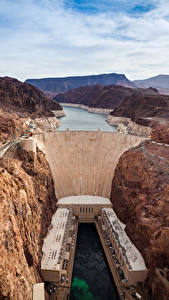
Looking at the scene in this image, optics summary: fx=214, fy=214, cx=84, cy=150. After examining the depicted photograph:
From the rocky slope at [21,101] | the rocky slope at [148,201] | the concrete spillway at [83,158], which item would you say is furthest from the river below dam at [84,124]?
the rocky slope at [148,201]

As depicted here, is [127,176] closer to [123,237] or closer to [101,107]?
[123,237]

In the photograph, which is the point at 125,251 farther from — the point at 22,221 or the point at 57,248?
the point at 22,221

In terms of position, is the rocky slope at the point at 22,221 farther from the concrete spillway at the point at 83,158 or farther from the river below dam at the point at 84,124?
the river below dam at the point at 84,124

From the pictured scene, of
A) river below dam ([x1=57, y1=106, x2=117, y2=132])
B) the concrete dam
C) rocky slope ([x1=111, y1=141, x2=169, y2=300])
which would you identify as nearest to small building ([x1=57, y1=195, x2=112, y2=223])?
the concrete dam

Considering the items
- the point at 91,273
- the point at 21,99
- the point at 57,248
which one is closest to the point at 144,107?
the point at 21,99

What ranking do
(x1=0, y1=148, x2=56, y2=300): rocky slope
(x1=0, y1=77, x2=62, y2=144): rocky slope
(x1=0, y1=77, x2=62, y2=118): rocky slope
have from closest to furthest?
1. (x1=0, y1=148, x2=56, y2=300): rocky slope
2. (x1=0, y1=77, x2=62, y2=144): rocky slope
3. (x1=0, y1=77, x2=62, y2=118): rocky slope

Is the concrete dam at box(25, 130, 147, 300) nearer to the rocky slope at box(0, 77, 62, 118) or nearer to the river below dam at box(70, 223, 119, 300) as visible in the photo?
the river below dam at box(70, 223, 119, 300)
